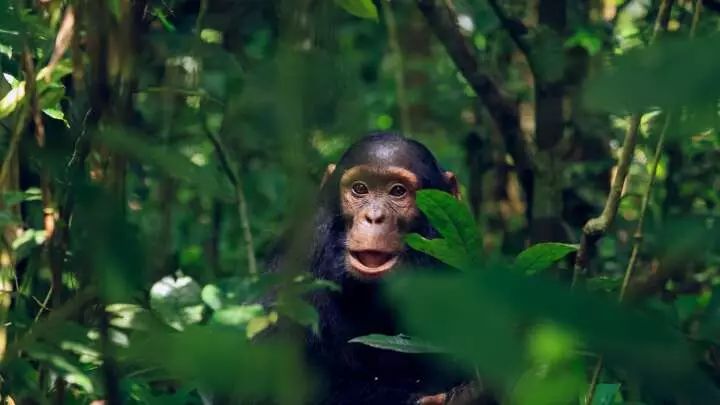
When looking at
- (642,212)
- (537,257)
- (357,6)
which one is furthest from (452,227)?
(642,212)

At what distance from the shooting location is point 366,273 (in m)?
4.02

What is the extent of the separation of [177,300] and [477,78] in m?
2.80

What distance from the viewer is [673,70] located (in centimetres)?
69

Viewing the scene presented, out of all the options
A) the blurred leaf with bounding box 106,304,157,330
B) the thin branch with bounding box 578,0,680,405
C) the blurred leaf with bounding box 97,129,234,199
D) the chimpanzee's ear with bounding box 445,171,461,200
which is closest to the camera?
the blurred leaf with bounding box 97,129,234,199

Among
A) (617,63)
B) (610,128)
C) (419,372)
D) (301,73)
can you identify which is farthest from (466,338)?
(610,128)

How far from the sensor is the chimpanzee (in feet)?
13.3

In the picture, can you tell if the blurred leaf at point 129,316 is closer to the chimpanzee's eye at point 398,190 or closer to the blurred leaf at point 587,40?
the chimpanzee's eye at point 398,190

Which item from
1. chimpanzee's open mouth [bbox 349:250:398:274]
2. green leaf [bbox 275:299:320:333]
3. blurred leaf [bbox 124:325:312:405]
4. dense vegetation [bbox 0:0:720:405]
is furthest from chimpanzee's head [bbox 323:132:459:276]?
blurred leaf [bbox 124:325:312:405]

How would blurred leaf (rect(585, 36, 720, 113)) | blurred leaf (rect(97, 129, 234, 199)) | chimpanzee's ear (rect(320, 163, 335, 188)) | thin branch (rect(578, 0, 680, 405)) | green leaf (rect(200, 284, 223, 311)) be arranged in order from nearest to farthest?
blurred leaf (rect(585, 36, 720, 113)) → blurred leaf (rect(97, 129, 234, 199)) → thin branch (rect(578, 0, 680, 405)) → green leaf (rect(200, 284, 223, 311)) → chimpanzee's ear (rect(320, 163, 335, 188))

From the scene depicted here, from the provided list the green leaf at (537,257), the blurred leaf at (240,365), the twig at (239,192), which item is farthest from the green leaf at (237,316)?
the twig at (239,192)

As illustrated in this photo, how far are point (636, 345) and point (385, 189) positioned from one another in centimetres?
371

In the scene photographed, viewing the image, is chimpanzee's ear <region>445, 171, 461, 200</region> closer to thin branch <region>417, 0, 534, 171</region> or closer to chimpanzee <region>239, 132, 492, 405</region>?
chimpanzee <region>239, 132, 492, 405</region>

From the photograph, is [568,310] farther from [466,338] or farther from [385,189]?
[385,189]

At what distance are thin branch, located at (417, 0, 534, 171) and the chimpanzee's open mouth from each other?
1.19m
